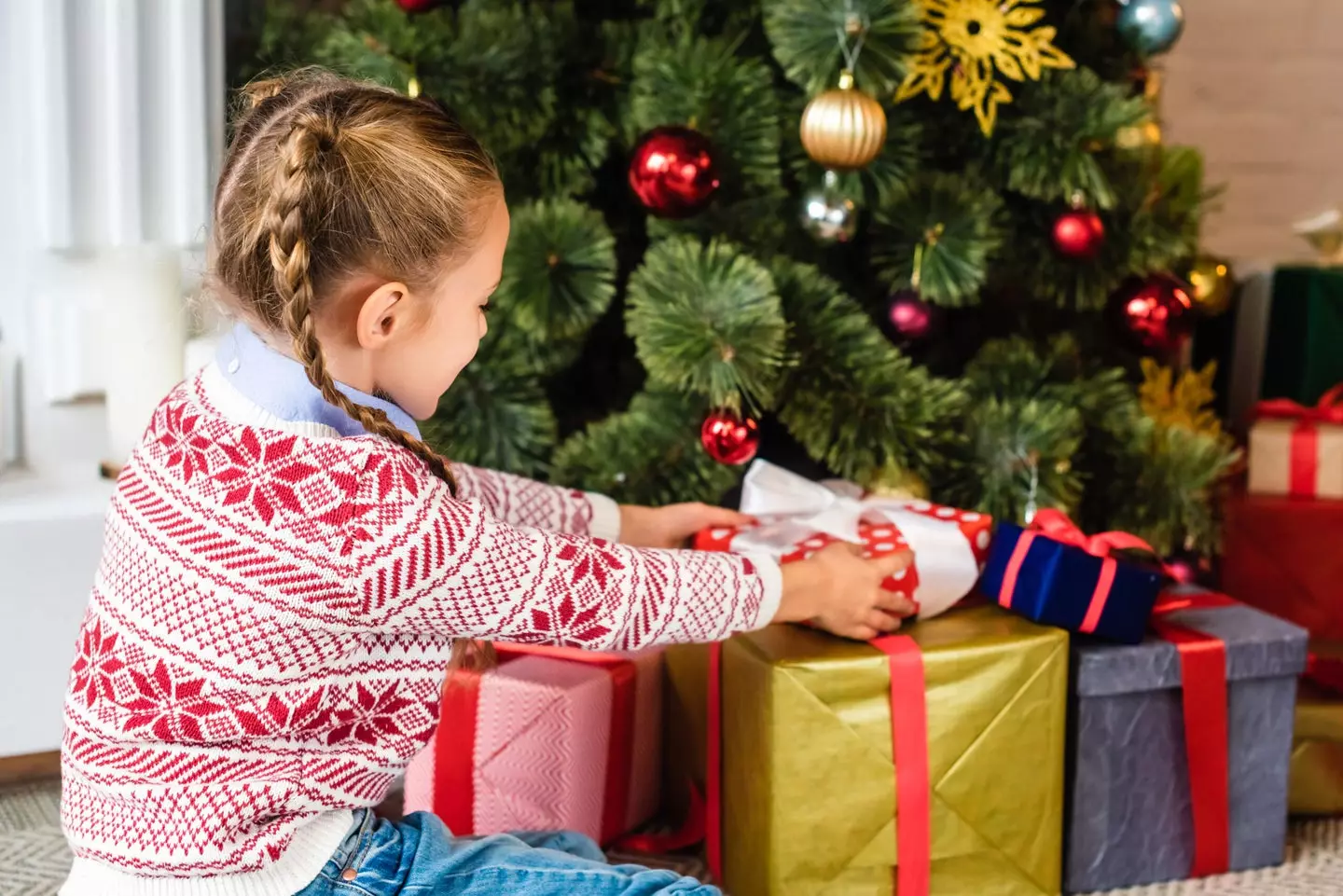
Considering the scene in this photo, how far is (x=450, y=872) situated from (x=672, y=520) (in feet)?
1.30

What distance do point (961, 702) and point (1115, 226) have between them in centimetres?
54

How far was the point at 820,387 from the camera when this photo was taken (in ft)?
4.06

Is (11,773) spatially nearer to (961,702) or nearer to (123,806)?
(123,806)

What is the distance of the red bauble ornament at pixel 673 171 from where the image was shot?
113 cm

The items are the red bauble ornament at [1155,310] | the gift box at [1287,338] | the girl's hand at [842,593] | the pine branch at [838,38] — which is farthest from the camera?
the gift box at [1287,338]

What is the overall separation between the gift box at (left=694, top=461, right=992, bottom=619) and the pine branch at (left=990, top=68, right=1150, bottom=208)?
0.34 metres

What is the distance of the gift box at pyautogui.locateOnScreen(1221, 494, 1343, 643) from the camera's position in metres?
1.45

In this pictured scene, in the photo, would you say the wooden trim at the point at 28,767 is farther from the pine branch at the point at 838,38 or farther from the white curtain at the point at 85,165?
the pine branch at the point at 838,38

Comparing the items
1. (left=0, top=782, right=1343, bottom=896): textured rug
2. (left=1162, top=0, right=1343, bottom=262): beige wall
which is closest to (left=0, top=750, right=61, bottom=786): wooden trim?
(left=0, top=782, right=1343, bottom=896): textured rug

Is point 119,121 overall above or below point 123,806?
above

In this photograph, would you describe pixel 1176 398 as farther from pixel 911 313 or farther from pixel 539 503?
pixel 539 503

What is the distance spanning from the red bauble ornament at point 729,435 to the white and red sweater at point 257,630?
37 centimetres

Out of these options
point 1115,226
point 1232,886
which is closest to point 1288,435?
point 1115,226

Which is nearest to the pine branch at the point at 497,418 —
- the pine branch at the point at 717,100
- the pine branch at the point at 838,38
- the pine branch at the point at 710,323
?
the pine branch at the point at 710,323
